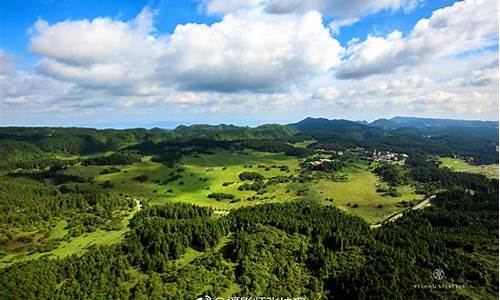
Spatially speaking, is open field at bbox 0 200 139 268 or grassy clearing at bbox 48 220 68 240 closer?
open field at bbox 0 200 139 268

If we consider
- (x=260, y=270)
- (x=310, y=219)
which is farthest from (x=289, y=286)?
(x=310, y=219)

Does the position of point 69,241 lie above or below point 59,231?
below

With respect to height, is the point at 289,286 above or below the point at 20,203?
below

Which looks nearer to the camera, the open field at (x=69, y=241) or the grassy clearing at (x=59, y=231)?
the open field at (x=69, y=241)

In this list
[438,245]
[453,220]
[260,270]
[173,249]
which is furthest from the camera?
[453,220]

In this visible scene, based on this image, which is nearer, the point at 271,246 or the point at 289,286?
the point at 289,286

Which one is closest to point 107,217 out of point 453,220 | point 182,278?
point 182,278

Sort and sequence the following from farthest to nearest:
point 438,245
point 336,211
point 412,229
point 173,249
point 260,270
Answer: point 336,211 < point 412,229 < point 438,245 < point 173,249 < point 260,270

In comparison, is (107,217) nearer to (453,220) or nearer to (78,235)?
(78,235)

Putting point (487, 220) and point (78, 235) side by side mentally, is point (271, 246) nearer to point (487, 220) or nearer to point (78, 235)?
point (78, 235)

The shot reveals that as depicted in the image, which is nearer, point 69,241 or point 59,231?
point 69,241
